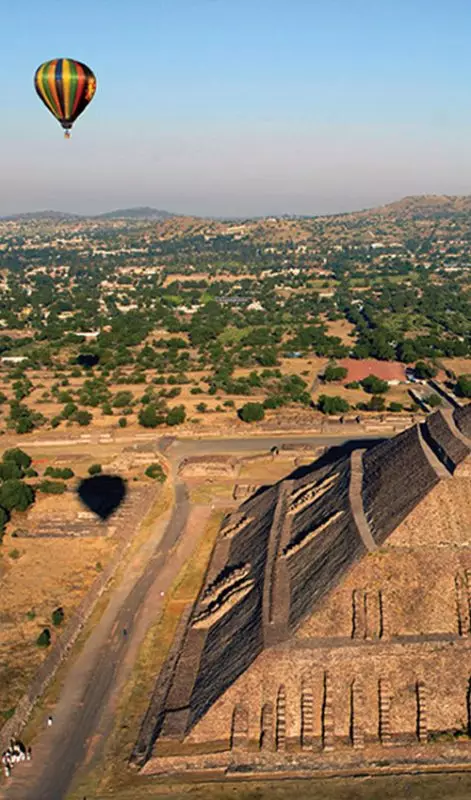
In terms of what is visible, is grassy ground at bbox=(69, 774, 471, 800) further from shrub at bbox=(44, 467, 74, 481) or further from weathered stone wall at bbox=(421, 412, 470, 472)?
shrub at bbox=(44, 467, 74, 481)

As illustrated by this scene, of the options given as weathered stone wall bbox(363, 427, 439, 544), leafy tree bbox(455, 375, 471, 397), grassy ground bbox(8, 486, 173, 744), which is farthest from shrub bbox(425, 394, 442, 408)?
weathered stone wall bbox(363, 427, 439, 544)

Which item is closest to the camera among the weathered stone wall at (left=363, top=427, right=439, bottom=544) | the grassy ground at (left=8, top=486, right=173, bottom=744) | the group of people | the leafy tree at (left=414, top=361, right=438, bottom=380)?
the group of people

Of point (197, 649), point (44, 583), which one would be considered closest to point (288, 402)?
point (44, 583)

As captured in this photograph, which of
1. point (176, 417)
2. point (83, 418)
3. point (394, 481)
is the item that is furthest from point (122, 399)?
point (394, 481)

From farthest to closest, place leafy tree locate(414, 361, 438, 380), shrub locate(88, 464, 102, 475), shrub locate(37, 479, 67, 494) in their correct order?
leafy tree locate(414, 361, 438, 380) → shrub locate(88, 464, 102, 475) → shrub locate(37, 479, 67, 494)

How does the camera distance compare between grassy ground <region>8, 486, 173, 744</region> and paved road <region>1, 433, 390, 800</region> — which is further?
grassy ground <region>8, 486, 173, 744</region>

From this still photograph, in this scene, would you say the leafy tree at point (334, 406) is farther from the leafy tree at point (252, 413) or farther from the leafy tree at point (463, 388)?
the leafy tree at point (463, 388)
